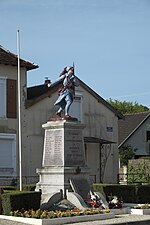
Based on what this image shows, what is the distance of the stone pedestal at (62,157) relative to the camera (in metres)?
19.2

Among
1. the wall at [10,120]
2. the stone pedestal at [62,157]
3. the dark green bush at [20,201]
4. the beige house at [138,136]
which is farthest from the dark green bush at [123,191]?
the beige house at [138,136]

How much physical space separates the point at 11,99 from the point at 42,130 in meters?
2.82

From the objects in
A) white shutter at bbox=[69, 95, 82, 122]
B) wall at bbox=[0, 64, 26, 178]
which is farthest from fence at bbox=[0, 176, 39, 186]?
white shutter at bbox=[69, 95, 82, 122]

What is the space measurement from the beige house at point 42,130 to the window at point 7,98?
288 mm

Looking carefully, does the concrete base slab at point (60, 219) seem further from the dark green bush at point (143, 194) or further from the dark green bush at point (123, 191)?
the dark green bush at point (143, 194)

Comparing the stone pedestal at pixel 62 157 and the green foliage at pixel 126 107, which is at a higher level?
the green foliage at pixel 126 107

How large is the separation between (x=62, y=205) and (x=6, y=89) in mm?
13003

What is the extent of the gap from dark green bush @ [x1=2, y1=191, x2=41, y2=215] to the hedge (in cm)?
423

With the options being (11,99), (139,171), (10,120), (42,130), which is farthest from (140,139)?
(11,99)

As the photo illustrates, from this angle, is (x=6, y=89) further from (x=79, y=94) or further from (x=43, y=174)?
(x=43, y=174)

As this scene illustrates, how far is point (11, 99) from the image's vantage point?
30.1 m

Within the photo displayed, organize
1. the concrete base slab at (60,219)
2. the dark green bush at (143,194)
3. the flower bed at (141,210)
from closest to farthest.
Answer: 1. the concrete base slab at (60,219)
2. the flower bed at (141,210)
3. the dark green bush at (143,194)

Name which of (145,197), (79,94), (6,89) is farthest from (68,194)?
(79,94)

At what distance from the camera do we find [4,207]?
56.1ft
